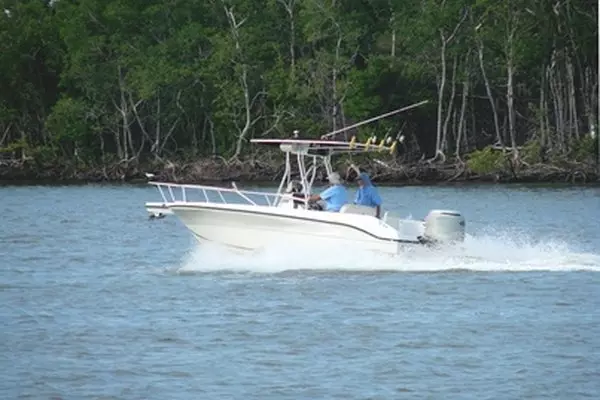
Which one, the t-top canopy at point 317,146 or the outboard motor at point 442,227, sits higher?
the t-top canopy at point 317,146

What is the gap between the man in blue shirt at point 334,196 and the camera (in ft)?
96.6

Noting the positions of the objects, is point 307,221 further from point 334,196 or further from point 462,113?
point 462,113

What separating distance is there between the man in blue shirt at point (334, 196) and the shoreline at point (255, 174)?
33.6 metres

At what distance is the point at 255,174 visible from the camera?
2790 inches

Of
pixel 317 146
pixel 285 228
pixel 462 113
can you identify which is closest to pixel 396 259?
pixel 285 228

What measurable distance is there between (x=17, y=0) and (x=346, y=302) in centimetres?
5745

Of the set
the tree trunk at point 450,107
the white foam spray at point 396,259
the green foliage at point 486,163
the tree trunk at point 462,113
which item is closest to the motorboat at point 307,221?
the white foam spray at point 396,259

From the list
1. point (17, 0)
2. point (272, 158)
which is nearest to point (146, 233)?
point (272, 158)

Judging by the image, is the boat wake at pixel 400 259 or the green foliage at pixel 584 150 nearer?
the boat wake at pixel 400 259

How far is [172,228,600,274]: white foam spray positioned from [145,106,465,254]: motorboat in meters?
0.17

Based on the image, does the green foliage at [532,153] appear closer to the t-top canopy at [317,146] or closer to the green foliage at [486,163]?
the green foliage at [486,163]

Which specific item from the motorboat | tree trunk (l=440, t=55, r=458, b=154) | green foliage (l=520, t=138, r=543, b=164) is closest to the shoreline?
green foliage (l=520, t=138, r=543, b=164)

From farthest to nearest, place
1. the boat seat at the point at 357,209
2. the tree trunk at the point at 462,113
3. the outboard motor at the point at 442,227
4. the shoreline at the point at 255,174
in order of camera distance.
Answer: the tree trunk at the point at 462,113 < the shoreline at the point at 255,174 < the boat seat at the point at 357,209 < the outboard motor at the point at 442,227

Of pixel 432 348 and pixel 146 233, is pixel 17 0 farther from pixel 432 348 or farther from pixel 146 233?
pixel 432 348
